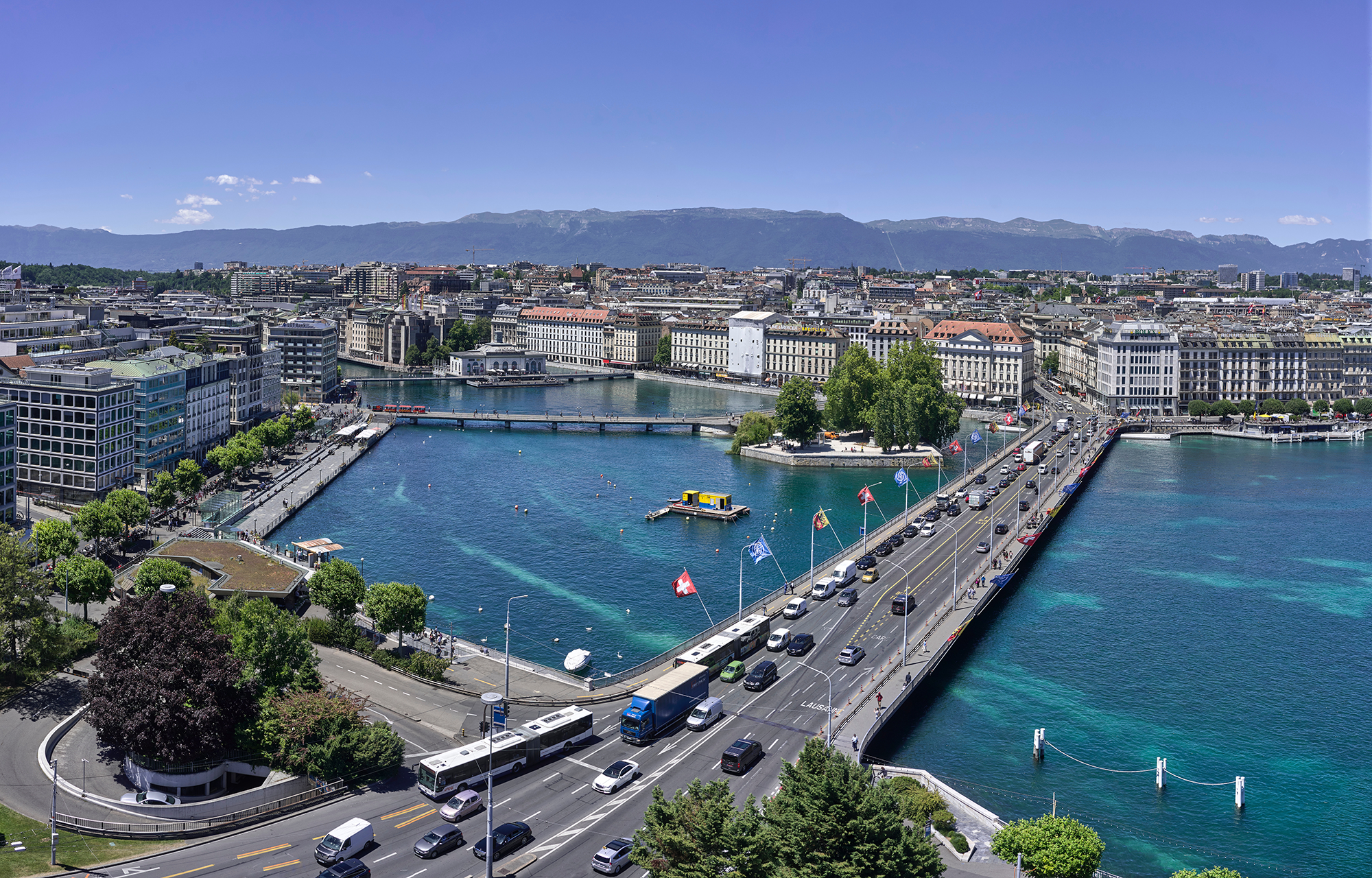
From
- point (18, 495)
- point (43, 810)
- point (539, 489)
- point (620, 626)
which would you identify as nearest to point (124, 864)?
point (43, 810)

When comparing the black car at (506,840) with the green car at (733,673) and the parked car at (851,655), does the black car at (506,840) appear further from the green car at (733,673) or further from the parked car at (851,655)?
the parked car at (851,655)

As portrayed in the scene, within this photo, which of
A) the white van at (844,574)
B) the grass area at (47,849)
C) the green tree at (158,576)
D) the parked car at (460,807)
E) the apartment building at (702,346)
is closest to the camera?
the grass area at (47,849)

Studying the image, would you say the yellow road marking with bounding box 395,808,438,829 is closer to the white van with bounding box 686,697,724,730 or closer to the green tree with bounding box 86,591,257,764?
the green tree with bounding box 86,591,257,764

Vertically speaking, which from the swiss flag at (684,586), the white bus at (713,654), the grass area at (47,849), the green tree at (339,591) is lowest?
the grass area at (47,849)

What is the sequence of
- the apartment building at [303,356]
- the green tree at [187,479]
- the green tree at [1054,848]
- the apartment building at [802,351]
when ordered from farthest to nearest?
the apartment building at [802,351] → the apartment building at [303,356] → the green tree at [187,479] → the green tree at [1054,848]

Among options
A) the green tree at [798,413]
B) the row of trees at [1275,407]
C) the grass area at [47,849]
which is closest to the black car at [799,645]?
the grass area at [47,849]

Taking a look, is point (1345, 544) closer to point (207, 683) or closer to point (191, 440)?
point (207, 683)

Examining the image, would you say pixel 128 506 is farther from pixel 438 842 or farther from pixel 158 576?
pixel 438 842

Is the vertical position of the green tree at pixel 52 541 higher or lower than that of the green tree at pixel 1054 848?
higher
